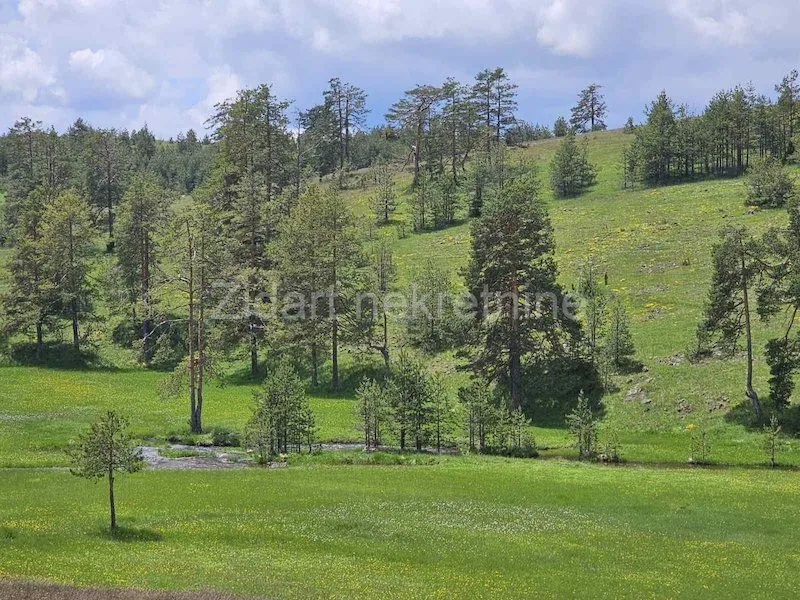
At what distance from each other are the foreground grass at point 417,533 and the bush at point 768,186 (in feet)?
202

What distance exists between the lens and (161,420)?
5441 cm

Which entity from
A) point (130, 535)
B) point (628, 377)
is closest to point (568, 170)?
point (628, 377)

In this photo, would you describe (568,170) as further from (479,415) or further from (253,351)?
(479,415)

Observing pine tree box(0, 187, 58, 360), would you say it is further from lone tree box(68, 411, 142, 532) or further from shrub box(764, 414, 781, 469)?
shrub box(764, 414, 781, 469)

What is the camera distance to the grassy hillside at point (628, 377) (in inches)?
1861

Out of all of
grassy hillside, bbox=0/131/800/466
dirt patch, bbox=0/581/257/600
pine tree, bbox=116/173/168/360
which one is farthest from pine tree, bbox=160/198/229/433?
dirt patch, bbox=0/581/257/600

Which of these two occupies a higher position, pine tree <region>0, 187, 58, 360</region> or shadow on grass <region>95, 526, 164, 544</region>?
pine tree <region>0, 187, 58, 360</region>

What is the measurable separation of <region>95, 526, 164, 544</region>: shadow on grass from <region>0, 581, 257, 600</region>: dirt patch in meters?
5.98

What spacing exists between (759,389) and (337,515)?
113ft

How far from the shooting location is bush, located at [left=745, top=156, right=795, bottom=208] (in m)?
88.2

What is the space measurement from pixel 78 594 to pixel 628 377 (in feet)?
147

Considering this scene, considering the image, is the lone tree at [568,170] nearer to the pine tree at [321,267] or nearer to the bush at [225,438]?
the pine tree at [321,267]

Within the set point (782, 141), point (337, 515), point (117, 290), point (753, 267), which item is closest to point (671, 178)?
point (782, 141)

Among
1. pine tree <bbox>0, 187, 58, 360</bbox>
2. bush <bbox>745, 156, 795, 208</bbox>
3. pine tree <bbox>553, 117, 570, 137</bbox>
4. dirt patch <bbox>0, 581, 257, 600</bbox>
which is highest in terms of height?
pine tree <bbox>553, 117, 570, 137</bbox>
